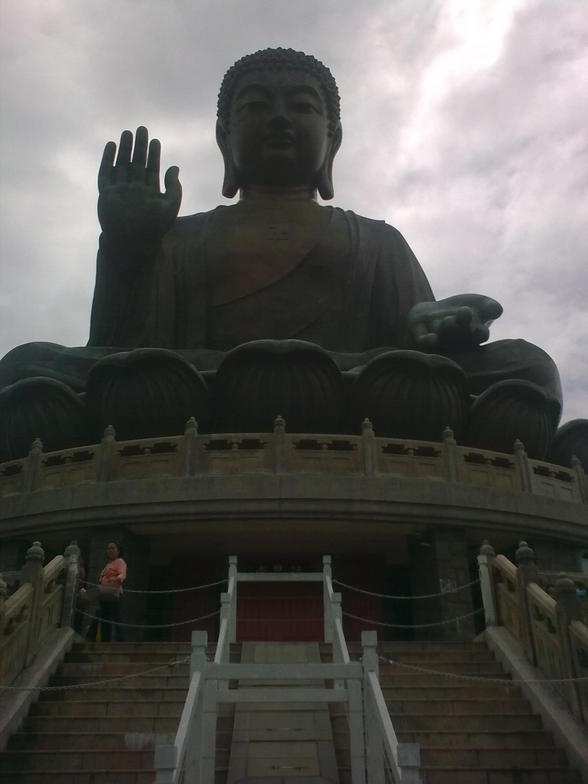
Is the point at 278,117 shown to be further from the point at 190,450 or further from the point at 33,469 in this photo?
the point at 33,469

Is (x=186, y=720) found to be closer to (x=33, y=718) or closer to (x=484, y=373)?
(x=33, y=718)

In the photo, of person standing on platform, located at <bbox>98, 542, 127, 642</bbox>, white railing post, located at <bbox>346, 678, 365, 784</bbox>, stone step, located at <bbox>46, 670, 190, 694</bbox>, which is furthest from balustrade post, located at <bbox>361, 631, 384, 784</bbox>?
person standing on platform, located at <bbox>98, 542, 127, 642</bbox>

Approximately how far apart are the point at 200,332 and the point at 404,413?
4.07 m

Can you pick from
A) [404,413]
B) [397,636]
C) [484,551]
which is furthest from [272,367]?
[484,551]

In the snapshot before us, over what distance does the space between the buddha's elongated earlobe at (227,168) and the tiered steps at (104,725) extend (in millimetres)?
10876

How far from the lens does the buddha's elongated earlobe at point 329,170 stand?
1599 centimetres

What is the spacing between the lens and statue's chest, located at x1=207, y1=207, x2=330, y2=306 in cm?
1426

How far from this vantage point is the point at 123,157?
43.9ft

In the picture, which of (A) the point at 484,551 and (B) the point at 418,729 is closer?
(B) the point at 418,729

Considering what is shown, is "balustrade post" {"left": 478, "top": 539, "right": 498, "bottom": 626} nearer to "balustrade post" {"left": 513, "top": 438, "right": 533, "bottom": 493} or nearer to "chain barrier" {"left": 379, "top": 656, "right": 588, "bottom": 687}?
"chain barrier" {"left": 379, "top": 656, "right": 588, "bottom": 687}

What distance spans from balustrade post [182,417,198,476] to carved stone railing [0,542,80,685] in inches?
92.3

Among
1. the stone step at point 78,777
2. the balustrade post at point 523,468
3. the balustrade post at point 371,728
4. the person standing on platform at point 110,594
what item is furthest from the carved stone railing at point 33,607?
the balustrade post at point 523,468

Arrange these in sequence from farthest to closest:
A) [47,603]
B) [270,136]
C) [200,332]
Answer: [270,136]
[200,332]
[47,603]

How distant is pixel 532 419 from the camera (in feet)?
37.9
